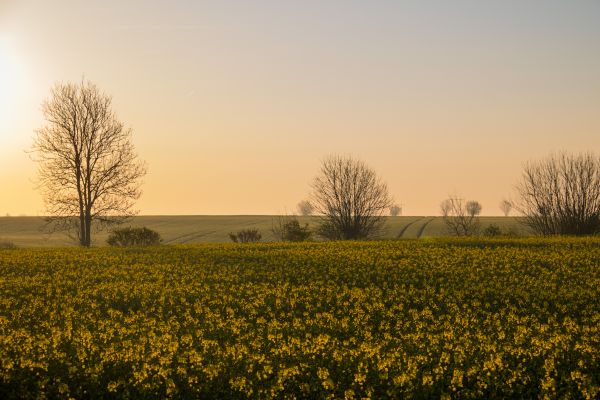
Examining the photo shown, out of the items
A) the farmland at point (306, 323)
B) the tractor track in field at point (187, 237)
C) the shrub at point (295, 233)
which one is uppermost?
the shrub at point (295, 233)

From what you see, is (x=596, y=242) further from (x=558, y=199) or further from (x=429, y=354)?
(x=429, y=354)

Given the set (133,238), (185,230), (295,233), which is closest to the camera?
(133,238)

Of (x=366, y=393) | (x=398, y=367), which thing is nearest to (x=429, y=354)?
(x=398, y=367)

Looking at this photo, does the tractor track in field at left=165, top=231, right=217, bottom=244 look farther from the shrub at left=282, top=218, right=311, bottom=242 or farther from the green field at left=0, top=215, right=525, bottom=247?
the shrub at left=282, top=218, right=311, bottom=242

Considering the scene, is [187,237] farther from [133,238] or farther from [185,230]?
[133,238]

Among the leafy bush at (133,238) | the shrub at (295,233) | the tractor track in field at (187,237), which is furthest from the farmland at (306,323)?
the tractor track in field at (187,237)

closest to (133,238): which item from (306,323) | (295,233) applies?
(295,233)

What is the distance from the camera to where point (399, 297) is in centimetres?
2138

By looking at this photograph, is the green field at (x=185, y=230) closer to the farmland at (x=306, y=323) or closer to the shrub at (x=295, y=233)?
the shrub at (x=295, y=233)

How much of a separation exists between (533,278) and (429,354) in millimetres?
12355

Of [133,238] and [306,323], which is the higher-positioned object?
[133,238]

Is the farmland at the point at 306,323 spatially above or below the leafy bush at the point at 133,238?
below

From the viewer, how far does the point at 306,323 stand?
17438 millimetres

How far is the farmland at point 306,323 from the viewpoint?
1223 centimetres
